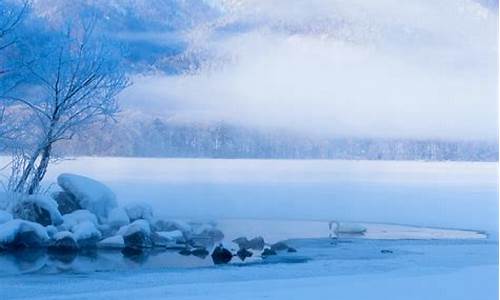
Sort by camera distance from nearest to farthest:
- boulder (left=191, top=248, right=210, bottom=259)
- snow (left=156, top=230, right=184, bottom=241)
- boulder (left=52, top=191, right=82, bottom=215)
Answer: boulder (left=191, top=248, right=210, bottom=259), snow (left=156, top=230, right=184, bottom=241), boulder (left=52, top=191, right=82, bottom=215)

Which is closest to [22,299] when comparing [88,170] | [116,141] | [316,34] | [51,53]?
[51,53]

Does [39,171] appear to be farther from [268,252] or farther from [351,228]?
[351,228]

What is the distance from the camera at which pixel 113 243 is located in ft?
33.2

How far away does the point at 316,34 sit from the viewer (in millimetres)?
17125

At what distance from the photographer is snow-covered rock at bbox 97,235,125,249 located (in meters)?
10.1

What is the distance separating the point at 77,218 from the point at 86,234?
1063 millimetres

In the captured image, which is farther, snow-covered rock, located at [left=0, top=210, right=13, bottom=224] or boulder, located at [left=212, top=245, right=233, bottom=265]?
snow-covered rock, located at [left=0, top=210, right=13, bottom=224]

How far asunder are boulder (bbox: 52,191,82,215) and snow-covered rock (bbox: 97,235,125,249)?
2.05 meters

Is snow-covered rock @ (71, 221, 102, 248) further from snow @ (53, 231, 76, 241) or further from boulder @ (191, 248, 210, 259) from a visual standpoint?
boulder @ (191, 248, 210, 259)

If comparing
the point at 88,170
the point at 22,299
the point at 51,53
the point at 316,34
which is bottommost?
the point at 22,299

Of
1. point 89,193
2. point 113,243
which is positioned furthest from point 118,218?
point 113,243

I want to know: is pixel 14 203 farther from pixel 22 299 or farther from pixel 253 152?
pixel 253 152

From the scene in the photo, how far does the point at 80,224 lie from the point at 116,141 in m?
4.00

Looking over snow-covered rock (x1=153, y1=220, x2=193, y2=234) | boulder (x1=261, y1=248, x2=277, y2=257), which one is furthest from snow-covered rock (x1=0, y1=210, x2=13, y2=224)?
boulder (x1=261, y1=248, x2=277, y2=257)
